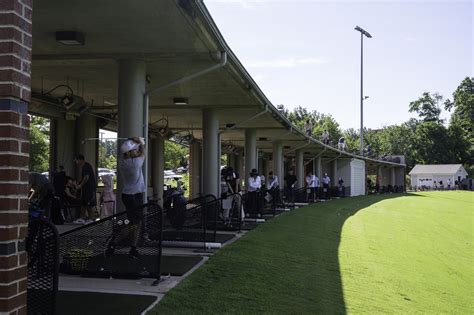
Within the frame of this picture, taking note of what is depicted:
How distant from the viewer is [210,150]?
1461cm

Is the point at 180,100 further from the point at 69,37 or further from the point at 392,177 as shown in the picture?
the point at 392,177

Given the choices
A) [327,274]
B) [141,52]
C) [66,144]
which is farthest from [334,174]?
[141,52]

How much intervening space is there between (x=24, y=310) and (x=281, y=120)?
1452cm

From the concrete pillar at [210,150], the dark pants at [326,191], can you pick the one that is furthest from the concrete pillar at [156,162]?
the dark pants at [326,191]

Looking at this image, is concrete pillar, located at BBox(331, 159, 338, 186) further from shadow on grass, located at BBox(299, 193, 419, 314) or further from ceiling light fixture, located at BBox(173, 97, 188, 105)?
ceiling light fixture, located at BBox(173, 97, 188, 105)

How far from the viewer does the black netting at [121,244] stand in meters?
6.51

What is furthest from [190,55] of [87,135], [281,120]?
[281,120]

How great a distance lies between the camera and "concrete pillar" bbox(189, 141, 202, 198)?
25406mm

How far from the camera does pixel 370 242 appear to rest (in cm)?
1404

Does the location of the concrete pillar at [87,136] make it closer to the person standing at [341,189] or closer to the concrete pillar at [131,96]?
the concrete pillar at [131,96]

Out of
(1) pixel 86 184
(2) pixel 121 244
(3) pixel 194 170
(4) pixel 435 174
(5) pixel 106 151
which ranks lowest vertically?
(2) pixel 121 244

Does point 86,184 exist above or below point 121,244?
above

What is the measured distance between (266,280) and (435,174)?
7522 centimetres

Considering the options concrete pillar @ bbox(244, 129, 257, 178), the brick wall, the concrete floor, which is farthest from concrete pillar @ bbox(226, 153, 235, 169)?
the brick wall
